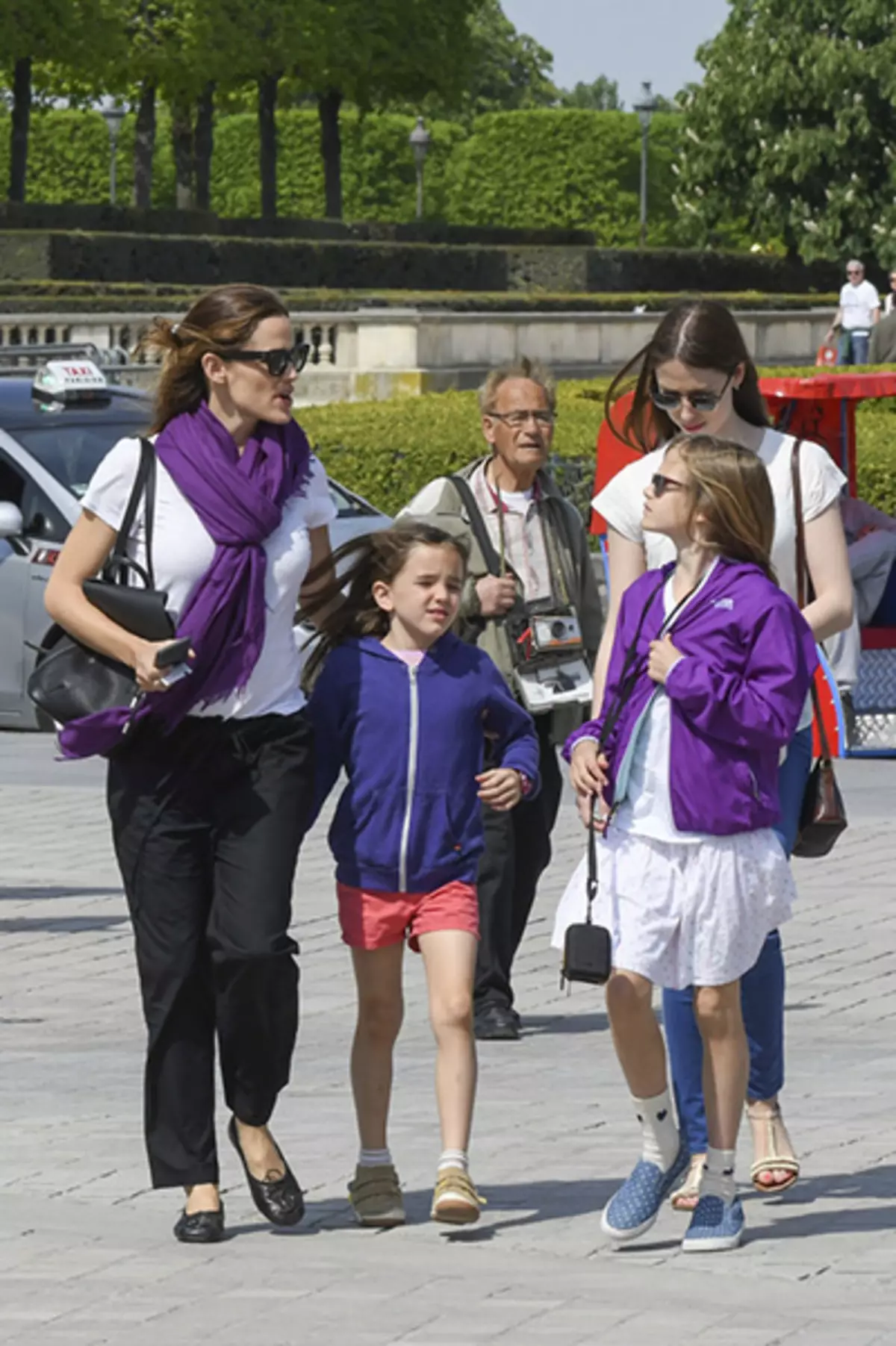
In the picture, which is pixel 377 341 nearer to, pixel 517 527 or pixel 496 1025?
pixel 517 527

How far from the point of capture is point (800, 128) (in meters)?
65.6

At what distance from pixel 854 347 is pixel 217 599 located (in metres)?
32.8

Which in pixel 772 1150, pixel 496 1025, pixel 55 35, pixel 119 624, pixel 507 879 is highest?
pixel 55 35

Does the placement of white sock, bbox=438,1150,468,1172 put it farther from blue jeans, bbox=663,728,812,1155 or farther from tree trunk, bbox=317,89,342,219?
tree trunk, bbox=317,89,342,219

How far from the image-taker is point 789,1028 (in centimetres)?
763

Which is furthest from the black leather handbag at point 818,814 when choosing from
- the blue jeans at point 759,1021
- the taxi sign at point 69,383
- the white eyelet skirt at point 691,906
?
the taxi sign at point 69,383

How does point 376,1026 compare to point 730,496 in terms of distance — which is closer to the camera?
point 730,496

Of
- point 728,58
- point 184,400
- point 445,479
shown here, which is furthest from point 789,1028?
point 728,58

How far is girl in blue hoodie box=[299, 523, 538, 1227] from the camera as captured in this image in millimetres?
5547

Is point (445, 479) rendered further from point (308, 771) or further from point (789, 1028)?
point (308, 771)

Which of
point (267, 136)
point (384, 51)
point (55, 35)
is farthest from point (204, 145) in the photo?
point (55, 35)

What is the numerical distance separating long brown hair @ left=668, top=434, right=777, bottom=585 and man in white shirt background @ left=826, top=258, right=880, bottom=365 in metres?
32.2

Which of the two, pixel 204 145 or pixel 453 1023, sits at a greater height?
pixel 204 145

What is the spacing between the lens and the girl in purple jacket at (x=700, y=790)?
5145 mm
